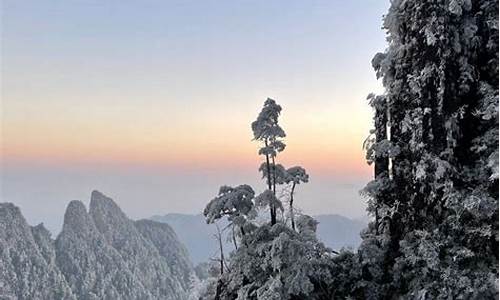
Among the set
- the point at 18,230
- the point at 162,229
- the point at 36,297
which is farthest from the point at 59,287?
the point at 162,229

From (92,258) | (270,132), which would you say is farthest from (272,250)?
(92,258)

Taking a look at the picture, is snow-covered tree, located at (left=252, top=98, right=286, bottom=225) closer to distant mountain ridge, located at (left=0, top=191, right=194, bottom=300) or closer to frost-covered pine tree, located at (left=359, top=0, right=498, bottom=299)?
frost-covered pine tree, located at (left=359, top=0, right=498, bottom=299)

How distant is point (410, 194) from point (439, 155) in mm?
1741

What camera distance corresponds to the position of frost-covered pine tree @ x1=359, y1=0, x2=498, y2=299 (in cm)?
1449

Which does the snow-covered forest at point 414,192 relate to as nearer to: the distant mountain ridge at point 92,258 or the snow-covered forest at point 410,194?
the snow-covered forest at point 410,194

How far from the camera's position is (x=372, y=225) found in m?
19.5

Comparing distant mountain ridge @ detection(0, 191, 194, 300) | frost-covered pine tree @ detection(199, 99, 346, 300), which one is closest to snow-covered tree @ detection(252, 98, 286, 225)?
frost-covered pine tree @ detection(199, 99, 346, 300)

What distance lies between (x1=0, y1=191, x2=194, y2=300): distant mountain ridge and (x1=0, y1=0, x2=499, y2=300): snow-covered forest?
54.8m

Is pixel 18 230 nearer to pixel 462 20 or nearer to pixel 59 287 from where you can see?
pixel 59 287

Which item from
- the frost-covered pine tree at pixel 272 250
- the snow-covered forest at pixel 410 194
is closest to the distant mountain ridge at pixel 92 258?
the snow-covered forest at pixel 410 194

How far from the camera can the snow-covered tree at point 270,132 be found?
18250 mm

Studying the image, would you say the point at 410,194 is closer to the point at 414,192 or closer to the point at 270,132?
the point at 414,192

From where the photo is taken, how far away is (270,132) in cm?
1822

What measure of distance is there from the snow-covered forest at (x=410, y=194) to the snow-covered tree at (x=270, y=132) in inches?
1.5
